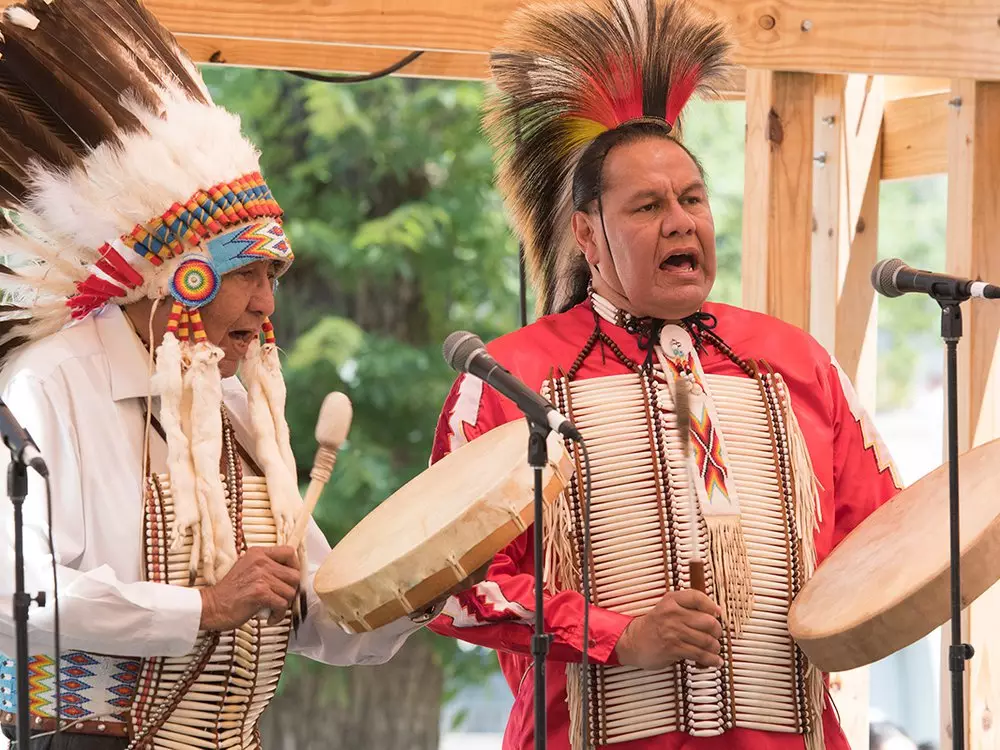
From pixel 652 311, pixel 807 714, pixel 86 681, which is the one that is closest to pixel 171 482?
pixel 86 681

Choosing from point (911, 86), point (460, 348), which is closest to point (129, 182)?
point (460, 348)

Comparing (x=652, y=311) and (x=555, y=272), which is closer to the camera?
(x=652, y=311)

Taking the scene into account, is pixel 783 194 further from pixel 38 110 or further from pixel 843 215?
pixel 38 110

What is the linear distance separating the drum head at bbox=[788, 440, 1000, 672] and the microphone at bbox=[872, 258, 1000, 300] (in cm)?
37

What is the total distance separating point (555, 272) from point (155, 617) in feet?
4.08

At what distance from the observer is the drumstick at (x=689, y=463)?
2703mm

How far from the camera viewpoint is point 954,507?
103 inches

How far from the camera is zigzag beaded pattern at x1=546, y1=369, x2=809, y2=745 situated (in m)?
2.86

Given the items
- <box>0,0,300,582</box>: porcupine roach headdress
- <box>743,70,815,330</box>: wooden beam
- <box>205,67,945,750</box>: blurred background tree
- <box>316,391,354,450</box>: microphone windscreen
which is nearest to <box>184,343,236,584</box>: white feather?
<box>0,0,300,582</box>: porcupine roach headdress

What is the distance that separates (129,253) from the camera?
275cm

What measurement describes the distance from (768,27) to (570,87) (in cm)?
81

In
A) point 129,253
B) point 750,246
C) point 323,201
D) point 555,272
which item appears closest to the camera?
point 129,253

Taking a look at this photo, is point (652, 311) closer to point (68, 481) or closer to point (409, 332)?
point (68, 481)

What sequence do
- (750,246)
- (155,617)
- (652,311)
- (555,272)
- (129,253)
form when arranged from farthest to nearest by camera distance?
(750,246) < (555,272) < (652,311) < (129,253) < (155,617)
